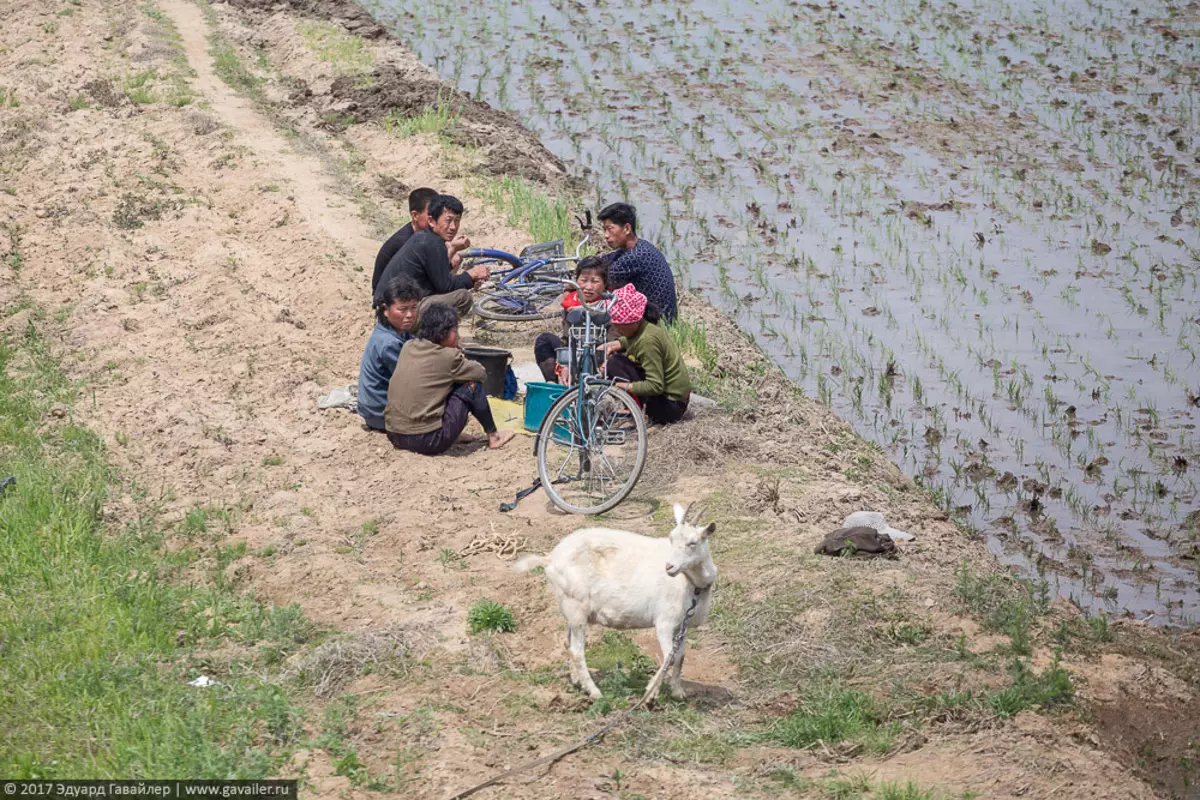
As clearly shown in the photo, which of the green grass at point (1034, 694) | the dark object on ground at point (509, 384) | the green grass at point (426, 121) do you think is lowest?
the dark object on ground at point (509, 384)

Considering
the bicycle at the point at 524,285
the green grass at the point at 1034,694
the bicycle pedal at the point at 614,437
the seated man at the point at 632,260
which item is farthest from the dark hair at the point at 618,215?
the green grass at the point at 1034,694

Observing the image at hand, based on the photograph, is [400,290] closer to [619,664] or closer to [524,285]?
[524,285]

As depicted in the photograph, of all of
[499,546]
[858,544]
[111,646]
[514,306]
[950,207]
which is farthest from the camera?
[950,207]

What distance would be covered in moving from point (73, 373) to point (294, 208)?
12.5 ft

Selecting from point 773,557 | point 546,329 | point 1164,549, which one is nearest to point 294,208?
point 546,329

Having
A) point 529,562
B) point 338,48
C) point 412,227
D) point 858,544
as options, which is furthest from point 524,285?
point 338,48

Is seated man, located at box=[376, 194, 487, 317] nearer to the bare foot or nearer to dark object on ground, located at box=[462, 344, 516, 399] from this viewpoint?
dark object on ground, located at box=[462, 344, 516, 399]

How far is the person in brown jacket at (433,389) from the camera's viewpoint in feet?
29.6

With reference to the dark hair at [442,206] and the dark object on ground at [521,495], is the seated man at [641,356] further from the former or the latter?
the dark hair at [442,206]

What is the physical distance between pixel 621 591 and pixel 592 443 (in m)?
2.36

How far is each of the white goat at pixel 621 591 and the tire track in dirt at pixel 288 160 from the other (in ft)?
24.0

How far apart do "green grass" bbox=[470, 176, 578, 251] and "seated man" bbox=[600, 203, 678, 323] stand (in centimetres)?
300

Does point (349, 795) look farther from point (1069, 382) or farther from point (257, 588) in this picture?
point (1069, 382)

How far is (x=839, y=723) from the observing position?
589 cm
